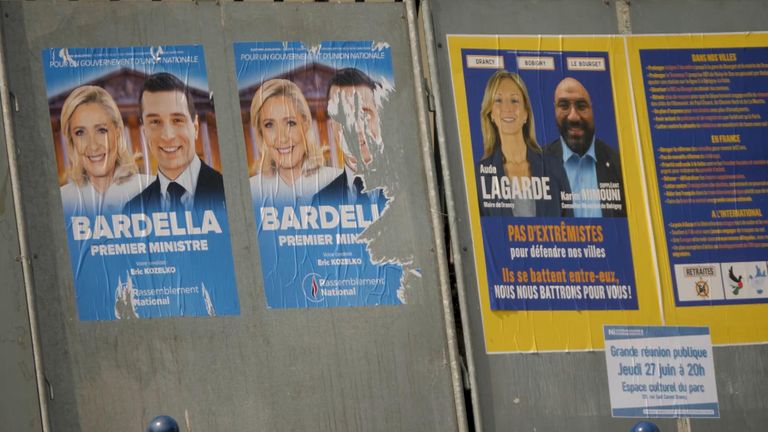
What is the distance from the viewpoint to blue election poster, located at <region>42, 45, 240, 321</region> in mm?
10500

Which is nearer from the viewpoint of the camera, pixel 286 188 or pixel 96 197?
pixel 96 197

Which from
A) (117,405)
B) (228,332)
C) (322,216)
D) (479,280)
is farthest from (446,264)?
(117,405)

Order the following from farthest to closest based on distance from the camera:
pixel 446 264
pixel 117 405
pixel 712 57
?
pixel 712 57 → pixel 446 264 → pixel 117 405

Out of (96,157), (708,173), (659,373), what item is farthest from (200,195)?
(708,173)

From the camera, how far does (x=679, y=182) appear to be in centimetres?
1149

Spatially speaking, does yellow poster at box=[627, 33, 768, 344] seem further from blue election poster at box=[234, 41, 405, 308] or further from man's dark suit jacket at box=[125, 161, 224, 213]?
man's dark suit jacket at box=[125, 161, 224, 213]

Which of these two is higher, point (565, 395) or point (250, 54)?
point (250, 54)

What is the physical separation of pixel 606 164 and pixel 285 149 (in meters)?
2.41

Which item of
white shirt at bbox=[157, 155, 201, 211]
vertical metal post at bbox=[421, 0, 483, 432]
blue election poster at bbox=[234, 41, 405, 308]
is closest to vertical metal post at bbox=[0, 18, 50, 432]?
white shirt at bbox=[157, 155, 201, 211]

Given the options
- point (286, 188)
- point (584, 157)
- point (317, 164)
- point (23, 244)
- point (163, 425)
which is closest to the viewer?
point (163, 425)

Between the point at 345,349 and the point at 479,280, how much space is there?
1.10 meters

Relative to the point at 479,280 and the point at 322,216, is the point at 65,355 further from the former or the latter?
the point at 479,280

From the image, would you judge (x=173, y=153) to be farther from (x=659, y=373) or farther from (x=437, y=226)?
(x=659, y=373)

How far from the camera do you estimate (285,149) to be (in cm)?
1097
